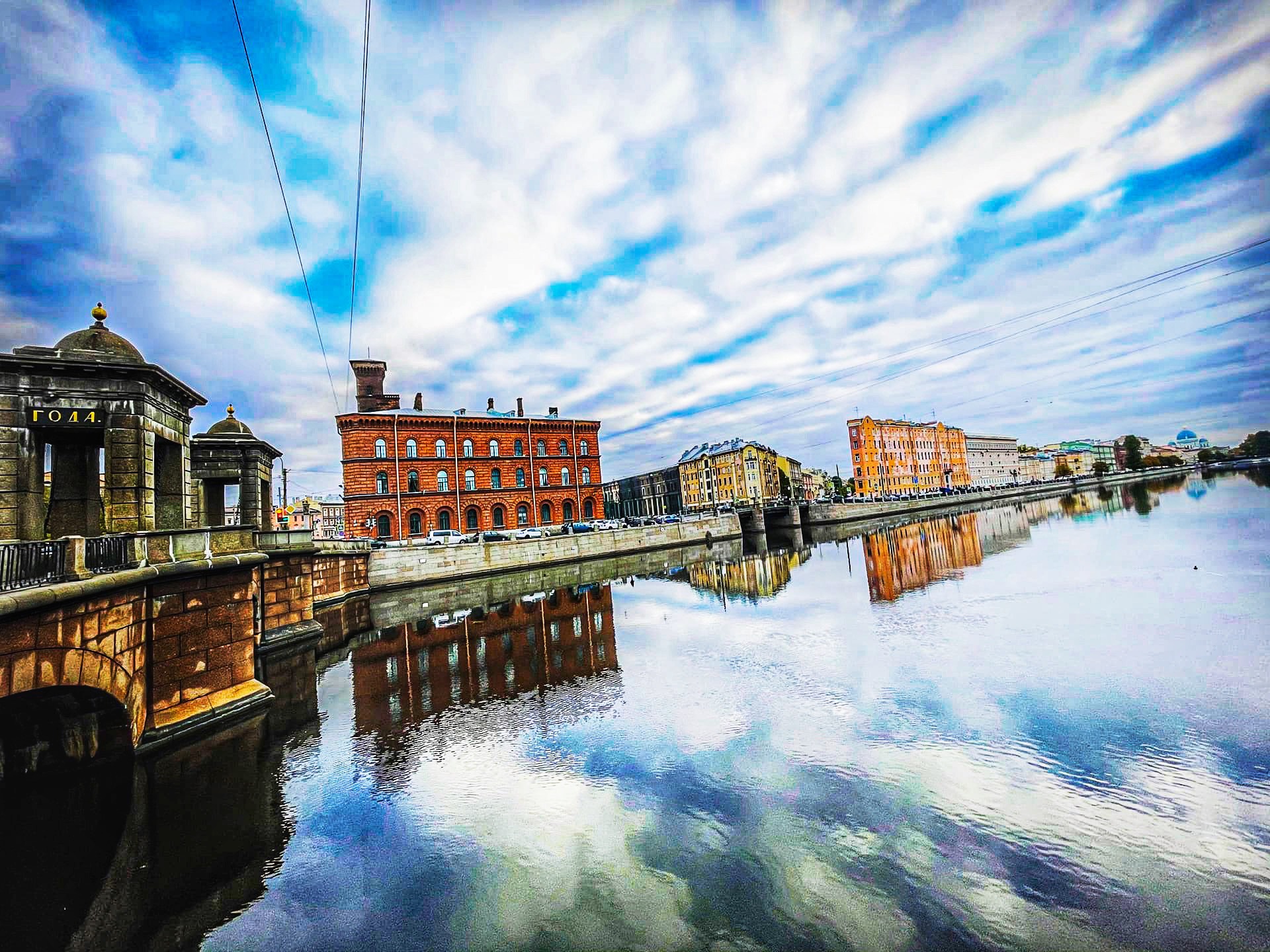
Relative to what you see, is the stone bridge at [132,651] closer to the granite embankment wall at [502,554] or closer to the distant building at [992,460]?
the granite embankment wall at [502,554]

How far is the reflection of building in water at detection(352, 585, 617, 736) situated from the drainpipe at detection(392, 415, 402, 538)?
65.3 ft

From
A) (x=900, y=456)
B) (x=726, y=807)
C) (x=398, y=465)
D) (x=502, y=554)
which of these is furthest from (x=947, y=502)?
(x=726, y=807)

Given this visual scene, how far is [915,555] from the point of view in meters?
32.6

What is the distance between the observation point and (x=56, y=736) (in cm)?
909

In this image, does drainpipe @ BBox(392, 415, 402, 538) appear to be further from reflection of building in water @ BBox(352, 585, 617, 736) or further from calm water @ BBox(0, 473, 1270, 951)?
calm water @ BBox(0, 473, 1270, 951)

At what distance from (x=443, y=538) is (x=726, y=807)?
1292 inches

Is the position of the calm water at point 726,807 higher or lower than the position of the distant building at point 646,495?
lower

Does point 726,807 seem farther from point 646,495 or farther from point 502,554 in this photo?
point 646,495

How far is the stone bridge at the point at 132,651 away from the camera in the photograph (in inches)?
264

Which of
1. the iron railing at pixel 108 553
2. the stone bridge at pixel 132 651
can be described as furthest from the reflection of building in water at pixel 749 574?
the iron railing at pixel 108 553

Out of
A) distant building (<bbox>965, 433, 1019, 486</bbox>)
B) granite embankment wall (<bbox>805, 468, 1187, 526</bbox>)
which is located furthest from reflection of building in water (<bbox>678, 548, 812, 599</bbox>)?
distant building (<bbox>965, 433, 1019, 486</bbox>)

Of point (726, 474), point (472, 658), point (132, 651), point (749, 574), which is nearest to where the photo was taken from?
point (132, 651)

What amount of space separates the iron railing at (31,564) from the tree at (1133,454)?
219m

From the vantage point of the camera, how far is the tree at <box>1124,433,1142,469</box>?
159 m
